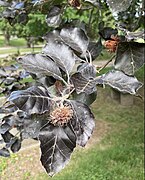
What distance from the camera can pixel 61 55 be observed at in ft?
2.46

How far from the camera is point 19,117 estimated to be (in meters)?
1.00

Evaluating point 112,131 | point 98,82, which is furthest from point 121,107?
point 98,82

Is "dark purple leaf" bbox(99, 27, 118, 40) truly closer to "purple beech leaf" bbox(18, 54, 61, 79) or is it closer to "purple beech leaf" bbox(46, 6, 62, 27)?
"purple beech leaf" bbox(46, 6, 62, 27)

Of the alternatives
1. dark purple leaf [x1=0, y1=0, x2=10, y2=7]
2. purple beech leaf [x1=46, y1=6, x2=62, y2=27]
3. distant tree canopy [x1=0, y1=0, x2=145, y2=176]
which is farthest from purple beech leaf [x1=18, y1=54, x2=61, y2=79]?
dark purple leaf [x1=0, y1=0, x2=10, y2=7]

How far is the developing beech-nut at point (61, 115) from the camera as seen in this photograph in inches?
23.9

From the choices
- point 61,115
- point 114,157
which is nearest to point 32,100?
point 61,115

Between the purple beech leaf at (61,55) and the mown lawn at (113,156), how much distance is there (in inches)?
51.7

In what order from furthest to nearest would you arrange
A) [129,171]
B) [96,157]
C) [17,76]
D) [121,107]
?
[121,107] < [96,157] < [129,171] < [17,76]

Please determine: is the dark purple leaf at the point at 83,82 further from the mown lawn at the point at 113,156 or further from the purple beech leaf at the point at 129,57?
the mown lawn at the point at 113,156

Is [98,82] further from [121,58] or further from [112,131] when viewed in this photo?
[112,131]

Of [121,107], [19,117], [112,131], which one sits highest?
[19,117]

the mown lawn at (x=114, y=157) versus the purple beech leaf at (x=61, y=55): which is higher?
the purple beech leaf at (x=61, y=55)

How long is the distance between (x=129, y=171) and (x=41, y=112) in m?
2.28

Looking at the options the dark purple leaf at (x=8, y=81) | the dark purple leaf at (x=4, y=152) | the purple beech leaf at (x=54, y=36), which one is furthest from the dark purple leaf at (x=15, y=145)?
the purple beech leaf at (x=54, y=36)
